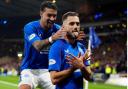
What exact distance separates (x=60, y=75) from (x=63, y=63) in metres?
0.16

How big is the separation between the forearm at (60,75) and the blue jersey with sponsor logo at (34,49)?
1700mm

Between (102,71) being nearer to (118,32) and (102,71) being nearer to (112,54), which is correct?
(112,54)

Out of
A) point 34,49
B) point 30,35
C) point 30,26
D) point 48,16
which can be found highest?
point 48,16

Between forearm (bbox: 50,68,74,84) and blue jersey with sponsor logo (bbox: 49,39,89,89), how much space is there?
0.05m

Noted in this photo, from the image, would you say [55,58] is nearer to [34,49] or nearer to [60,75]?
[60,75]

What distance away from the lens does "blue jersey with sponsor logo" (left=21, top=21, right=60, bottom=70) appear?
625 centimetres

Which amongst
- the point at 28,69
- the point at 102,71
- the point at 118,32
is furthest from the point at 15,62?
the point at 28,69

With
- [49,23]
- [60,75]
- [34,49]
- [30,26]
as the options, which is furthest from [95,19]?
[60,75]

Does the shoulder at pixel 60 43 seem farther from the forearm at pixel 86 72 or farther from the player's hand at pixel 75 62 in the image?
the forearm at pixel 86 72

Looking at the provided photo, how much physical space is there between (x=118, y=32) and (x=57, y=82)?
3885cm

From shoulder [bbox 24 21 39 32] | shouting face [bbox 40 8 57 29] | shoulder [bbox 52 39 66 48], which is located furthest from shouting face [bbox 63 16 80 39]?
shoulder [bbox 24 21 39 32]

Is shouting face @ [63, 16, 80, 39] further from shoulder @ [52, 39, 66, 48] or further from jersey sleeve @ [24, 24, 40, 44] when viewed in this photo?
jersey sleeve @ [24, 24, 40, 44]

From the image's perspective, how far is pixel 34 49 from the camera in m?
6.54

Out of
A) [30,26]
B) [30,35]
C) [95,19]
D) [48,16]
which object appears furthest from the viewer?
[95,19]
